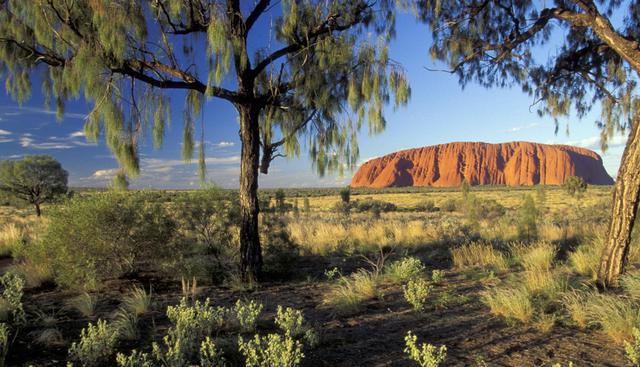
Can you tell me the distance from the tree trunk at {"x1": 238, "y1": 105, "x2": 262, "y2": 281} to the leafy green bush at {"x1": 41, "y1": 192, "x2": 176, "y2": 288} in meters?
1.78

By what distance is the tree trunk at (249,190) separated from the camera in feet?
23.0

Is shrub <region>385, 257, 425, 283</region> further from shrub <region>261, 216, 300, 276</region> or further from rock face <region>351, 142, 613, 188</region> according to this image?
rock face <region>351, 142, 613, 188</region>

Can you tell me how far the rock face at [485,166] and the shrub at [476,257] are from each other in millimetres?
135682

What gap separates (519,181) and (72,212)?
489ft

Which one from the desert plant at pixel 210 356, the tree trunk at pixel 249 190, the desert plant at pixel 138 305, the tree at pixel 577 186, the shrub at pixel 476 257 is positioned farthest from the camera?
the tree at pixel 577 186

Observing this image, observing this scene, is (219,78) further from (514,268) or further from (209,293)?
(514,268)

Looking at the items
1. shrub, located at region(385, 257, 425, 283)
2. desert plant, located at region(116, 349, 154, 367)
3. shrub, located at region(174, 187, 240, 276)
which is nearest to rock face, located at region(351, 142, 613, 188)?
shrub, located at region(174, 187, 240, 276)

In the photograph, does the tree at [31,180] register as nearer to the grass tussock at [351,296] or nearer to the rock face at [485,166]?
the grass tussock at [351,296]

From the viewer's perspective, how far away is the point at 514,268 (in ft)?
25.6

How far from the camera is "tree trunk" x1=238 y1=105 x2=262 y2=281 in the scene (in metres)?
7.01

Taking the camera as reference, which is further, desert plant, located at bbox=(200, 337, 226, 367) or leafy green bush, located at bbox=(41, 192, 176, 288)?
leafy green bush, located at bbox=(41, 192, 176, 288)

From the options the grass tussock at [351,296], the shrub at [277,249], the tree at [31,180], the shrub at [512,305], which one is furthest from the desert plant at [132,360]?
the tree at [31,180]

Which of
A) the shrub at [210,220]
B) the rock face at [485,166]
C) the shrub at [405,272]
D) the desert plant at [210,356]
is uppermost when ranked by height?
the rock face at [485,166]

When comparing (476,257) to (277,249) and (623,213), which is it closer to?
(623,213)
